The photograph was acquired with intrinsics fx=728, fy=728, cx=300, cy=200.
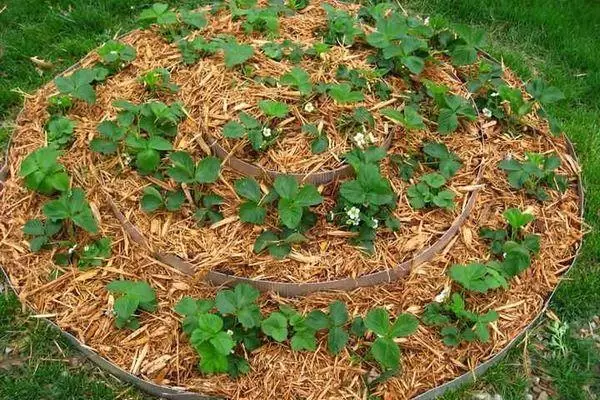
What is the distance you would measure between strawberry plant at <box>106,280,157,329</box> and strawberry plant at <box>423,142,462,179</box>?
4.85 feet

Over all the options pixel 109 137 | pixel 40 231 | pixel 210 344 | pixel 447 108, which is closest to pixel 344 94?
pixel 447 108

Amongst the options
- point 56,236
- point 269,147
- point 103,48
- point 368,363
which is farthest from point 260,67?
point 368,363

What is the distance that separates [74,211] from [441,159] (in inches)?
69.3

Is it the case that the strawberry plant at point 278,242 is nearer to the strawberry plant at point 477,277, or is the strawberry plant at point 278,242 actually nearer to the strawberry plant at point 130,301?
the strawberry plant at point 130,301

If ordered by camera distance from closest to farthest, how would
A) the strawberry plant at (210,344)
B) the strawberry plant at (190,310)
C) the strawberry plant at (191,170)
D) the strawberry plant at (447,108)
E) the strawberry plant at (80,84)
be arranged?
the strawberry plant at (210,344)
the strawberry plant at (190,310)
the strawberry plant at (191,170)
the strawberry plant at (447,108)
the strawberry plant at (80,84)

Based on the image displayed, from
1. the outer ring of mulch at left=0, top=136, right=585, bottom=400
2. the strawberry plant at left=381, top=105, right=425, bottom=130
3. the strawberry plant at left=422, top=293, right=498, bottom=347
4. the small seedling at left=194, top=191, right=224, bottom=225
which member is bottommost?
the outer ring of mulch at left=0, top=136, right=585, bottom=400

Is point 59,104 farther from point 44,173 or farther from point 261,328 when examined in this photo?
point 261,328

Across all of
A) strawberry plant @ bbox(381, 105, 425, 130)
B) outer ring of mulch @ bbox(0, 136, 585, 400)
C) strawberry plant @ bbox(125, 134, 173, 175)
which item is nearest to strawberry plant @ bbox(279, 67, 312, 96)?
strawberry plant @ bbox(381, 105, 425, 130)

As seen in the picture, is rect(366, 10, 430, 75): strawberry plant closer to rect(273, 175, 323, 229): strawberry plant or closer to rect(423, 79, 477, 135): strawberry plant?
rect(423, 79, 477, 135): strawberry plant

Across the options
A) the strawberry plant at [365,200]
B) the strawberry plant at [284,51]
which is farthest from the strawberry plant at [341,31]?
the strawberry plant at [365,200]

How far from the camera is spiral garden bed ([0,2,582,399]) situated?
307cm

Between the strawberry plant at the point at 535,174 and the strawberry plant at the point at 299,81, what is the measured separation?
108 cm

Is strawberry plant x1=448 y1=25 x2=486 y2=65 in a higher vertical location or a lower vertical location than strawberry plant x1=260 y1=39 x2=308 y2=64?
lower

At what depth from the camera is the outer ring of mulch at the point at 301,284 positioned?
3166mm
